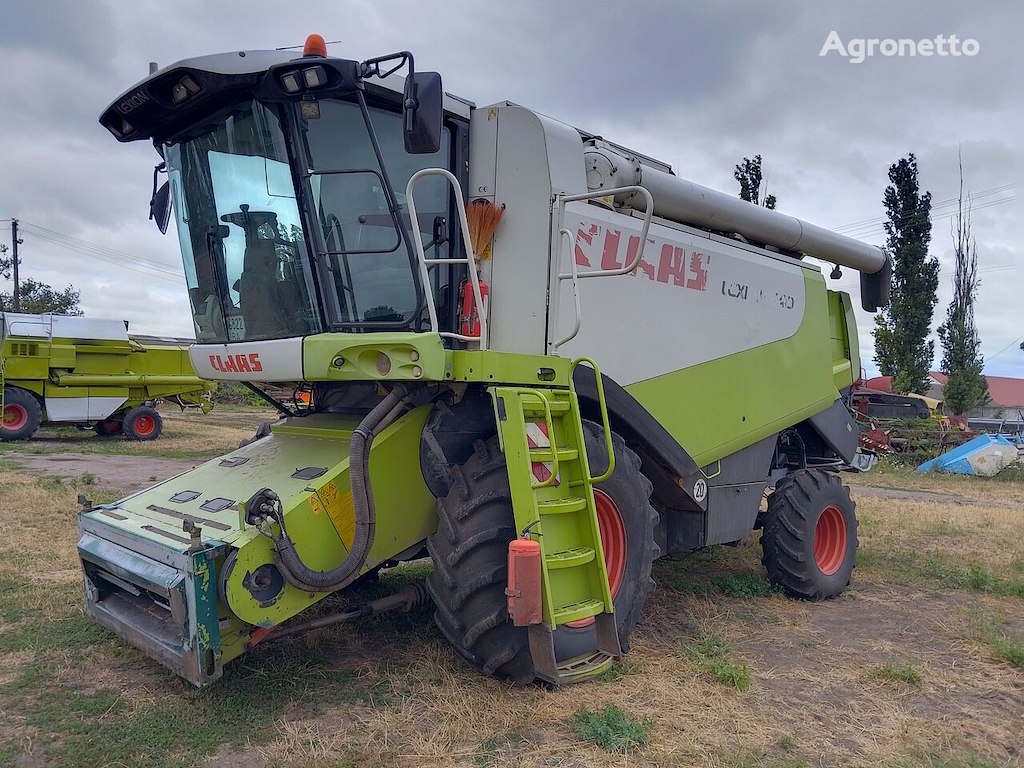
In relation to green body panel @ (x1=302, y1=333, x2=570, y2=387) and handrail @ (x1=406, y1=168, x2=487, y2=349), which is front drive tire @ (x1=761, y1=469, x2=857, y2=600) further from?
handrail @ (x1=406, y1=168, x2=487, y2=349)

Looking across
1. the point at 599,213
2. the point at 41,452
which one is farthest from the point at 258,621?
the point at 41,452

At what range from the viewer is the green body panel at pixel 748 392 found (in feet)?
15.6

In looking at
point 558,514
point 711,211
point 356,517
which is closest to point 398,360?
point 356,517

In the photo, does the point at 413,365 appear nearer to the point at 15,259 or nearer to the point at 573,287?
the point at 573,287

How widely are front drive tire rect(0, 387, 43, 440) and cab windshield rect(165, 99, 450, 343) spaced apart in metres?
13.4

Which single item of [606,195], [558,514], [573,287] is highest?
[606,195]

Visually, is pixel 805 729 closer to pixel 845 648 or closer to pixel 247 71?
pixel 845 648

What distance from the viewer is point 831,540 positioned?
19.6 feet

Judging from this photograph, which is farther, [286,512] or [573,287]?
[573,287]

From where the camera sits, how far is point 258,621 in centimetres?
319

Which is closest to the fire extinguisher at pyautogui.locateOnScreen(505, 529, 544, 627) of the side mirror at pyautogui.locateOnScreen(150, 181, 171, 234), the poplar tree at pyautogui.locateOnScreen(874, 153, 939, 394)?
the side mirror at pyautogui.locateOnScreen(150, 181, 171, 234)

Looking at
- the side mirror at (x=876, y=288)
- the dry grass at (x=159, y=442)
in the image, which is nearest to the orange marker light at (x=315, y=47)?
the side mirror at (x=876, y=288)

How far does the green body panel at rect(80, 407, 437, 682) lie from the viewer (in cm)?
319

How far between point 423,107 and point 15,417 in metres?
15.0
